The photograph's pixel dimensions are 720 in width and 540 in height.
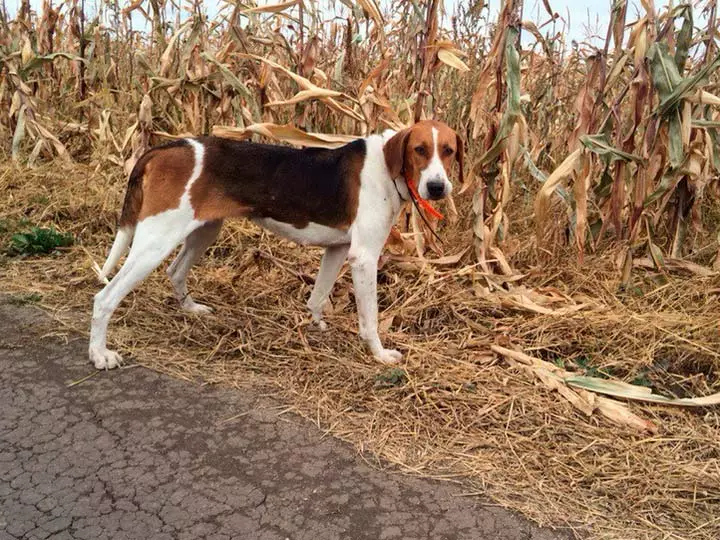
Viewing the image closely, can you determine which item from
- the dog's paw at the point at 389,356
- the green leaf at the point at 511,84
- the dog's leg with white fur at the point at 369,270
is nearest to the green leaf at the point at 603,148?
the green leaf at the point at 511,84

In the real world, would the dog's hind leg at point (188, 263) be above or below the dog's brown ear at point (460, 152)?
below

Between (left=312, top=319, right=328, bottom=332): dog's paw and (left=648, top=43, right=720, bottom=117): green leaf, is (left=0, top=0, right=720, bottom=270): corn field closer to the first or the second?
(left=648, top=43, right=720, bottom=117): green leaf

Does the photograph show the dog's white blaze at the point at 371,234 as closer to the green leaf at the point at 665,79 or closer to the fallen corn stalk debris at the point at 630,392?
the fallen corn stalk debris at the point at 630,392

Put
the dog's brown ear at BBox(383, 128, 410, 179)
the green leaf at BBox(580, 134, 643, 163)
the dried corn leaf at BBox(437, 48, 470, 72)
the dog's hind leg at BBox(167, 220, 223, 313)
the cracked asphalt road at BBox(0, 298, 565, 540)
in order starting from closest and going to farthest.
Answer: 1. the cracked asphalt road at BBox(0, 298, 565, 540)
2. the dog's brown ear at BBox(383, 128, 410, 179)
3. the green leaf at BBox(580, 134, 643, 163)
4. the dog's hind leg at BBox(167, 220, 223, 313)
5. the dried corn leaf at BBox(437, 48, 470, 72)

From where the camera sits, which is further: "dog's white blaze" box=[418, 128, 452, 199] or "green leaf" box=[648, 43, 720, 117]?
"green leaf" box=[648, 43, 720, 117]

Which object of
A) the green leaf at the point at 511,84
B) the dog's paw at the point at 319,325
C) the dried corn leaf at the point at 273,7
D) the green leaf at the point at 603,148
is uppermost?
the dried corn leaf at the point at 273,7

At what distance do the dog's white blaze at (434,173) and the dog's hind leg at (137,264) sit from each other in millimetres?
1356

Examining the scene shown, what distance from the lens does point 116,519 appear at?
7.79ft

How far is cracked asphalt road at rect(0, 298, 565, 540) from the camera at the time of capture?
2.37 metres

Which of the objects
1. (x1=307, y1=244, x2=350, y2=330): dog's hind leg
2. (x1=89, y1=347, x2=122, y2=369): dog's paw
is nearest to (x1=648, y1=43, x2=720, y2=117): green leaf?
(x1=307, y1=244, x2=350, y2=330): dog's hind leg

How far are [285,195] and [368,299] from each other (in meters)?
0.77

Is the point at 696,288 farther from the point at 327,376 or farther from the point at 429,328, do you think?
the point at 327,376

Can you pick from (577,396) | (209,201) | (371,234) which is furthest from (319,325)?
(577,396)

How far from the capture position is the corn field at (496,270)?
9.64 feet
